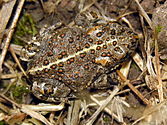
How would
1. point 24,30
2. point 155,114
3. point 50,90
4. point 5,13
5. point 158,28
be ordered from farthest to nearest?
point 24,30 → point 5,13 → point 50,90 → point 158,28 → point 155,114

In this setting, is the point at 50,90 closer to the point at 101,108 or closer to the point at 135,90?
the point at 101,108

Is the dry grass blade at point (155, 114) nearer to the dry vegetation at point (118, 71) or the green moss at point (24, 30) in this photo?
the dry vegetation at point (118, 71)

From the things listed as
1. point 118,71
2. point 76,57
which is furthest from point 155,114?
point 76,57

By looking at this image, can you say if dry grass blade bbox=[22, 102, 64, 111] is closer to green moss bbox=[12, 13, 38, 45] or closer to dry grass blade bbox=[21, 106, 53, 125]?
dry grass blade bbox=[21, 106, 53, 125]

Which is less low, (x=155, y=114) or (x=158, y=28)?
(x=158, y=28)

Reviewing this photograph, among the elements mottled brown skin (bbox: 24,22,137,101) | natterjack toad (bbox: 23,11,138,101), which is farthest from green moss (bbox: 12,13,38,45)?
mottled brown skin (bbox: 24,22,137,101)

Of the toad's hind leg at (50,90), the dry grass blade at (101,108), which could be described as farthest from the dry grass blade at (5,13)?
the dry grass blade at (101,108)
